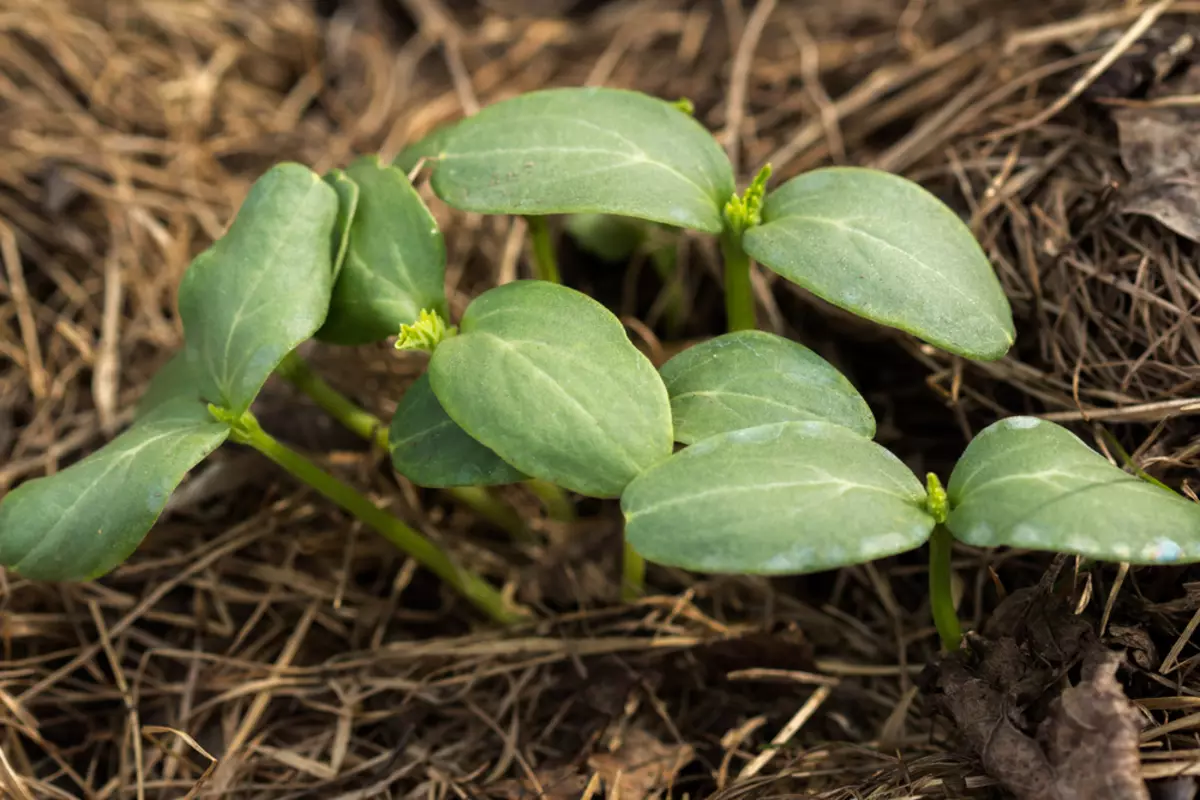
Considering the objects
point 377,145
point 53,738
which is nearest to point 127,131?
point 377,145

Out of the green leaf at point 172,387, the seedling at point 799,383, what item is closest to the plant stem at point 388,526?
the green leaf at point 172,387

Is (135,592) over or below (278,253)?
below

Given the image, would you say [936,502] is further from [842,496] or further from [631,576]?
[631,576]

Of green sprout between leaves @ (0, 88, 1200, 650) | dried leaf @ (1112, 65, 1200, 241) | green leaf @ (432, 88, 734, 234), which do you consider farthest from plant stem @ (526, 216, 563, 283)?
dried leaf @ (1112, 65, 1200, 241)

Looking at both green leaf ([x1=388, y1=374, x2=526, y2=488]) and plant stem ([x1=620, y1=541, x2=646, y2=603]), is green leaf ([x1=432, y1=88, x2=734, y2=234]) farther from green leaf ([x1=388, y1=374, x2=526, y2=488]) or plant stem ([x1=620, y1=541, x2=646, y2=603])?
plant stem ([x1=620, y1=541, x2=646, y2=603])

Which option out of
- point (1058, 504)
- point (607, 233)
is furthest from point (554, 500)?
point (1058, 504)

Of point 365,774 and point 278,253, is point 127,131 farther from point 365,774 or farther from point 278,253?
point 365,774
